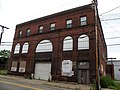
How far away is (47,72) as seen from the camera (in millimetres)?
27000

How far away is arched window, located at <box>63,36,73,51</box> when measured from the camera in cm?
2533

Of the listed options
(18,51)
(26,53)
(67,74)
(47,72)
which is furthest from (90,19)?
(18,51)

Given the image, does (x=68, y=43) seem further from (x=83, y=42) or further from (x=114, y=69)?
(x=114, y=69)

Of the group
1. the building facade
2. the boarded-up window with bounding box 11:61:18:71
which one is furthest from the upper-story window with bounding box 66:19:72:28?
the building facade

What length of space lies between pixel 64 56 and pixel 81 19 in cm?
719

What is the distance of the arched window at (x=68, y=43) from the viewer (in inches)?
997

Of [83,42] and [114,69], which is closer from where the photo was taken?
[83,42]

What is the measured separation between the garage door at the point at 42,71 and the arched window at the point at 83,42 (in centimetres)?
708

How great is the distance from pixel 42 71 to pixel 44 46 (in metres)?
4.93

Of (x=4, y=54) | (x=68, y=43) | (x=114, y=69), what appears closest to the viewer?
(x=68, y=43)

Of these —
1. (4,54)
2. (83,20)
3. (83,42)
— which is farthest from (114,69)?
(4,54)

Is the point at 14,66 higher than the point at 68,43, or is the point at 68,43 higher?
the point at 68,43

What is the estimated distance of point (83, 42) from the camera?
24.1m

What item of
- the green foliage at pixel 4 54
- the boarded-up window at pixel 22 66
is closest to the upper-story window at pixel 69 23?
the boarded-up window at pixel 22 66
